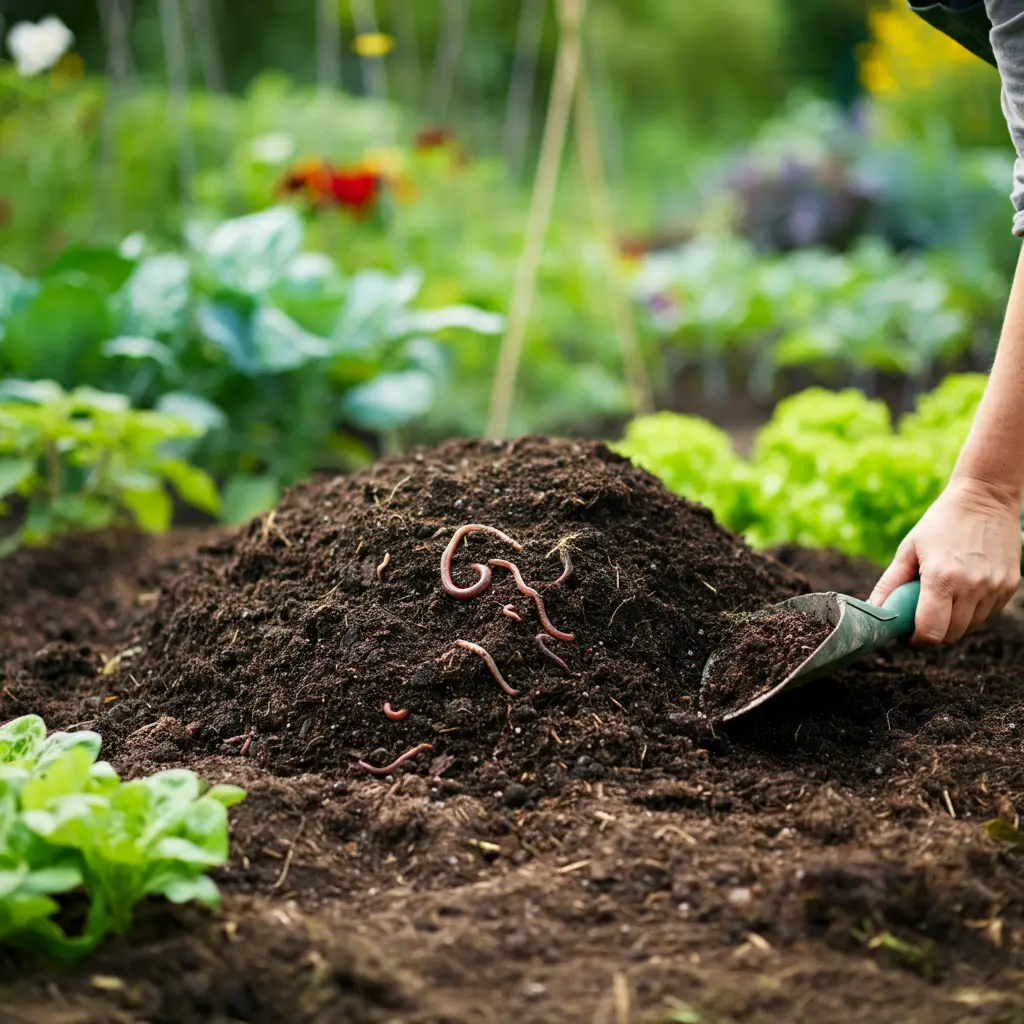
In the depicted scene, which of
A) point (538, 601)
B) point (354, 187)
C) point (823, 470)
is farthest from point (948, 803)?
point (354, 187)

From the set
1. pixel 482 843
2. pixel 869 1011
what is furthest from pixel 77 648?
pixel 869 1011

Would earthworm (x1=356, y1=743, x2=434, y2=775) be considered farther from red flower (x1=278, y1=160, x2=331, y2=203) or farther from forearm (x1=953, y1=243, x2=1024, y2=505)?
red flower (x1=278, y1=160, x2=331, y2=203)

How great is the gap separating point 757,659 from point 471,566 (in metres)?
0.61

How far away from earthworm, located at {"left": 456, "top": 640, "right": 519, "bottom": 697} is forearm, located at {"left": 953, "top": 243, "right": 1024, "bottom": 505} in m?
0.95

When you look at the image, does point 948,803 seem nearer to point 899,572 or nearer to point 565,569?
point 899,572

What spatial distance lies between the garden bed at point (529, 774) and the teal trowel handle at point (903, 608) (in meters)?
0.20

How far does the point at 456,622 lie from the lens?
2.41m

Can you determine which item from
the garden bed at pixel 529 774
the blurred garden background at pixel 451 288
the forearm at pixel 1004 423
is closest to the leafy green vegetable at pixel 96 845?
the garden bed at pixel 529 774

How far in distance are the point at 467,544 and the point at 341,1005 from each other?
114 centimetres

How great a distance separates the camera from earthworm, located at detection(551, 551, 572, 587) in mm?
2416

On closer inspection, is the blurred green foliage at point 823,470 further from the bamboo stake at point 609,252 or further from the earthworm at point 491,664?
the bamboo stake at point 609,252

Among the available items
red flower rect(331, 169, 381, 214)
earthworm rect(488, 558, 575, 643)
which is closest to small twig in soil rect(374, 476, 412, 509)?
earthworm rect(488, 558, 575, 643)

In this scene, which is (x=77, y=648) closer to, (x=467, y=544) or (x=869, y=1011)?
(x=467, y=544)

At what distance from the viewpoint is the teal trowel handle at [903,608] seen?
233 centimetres
